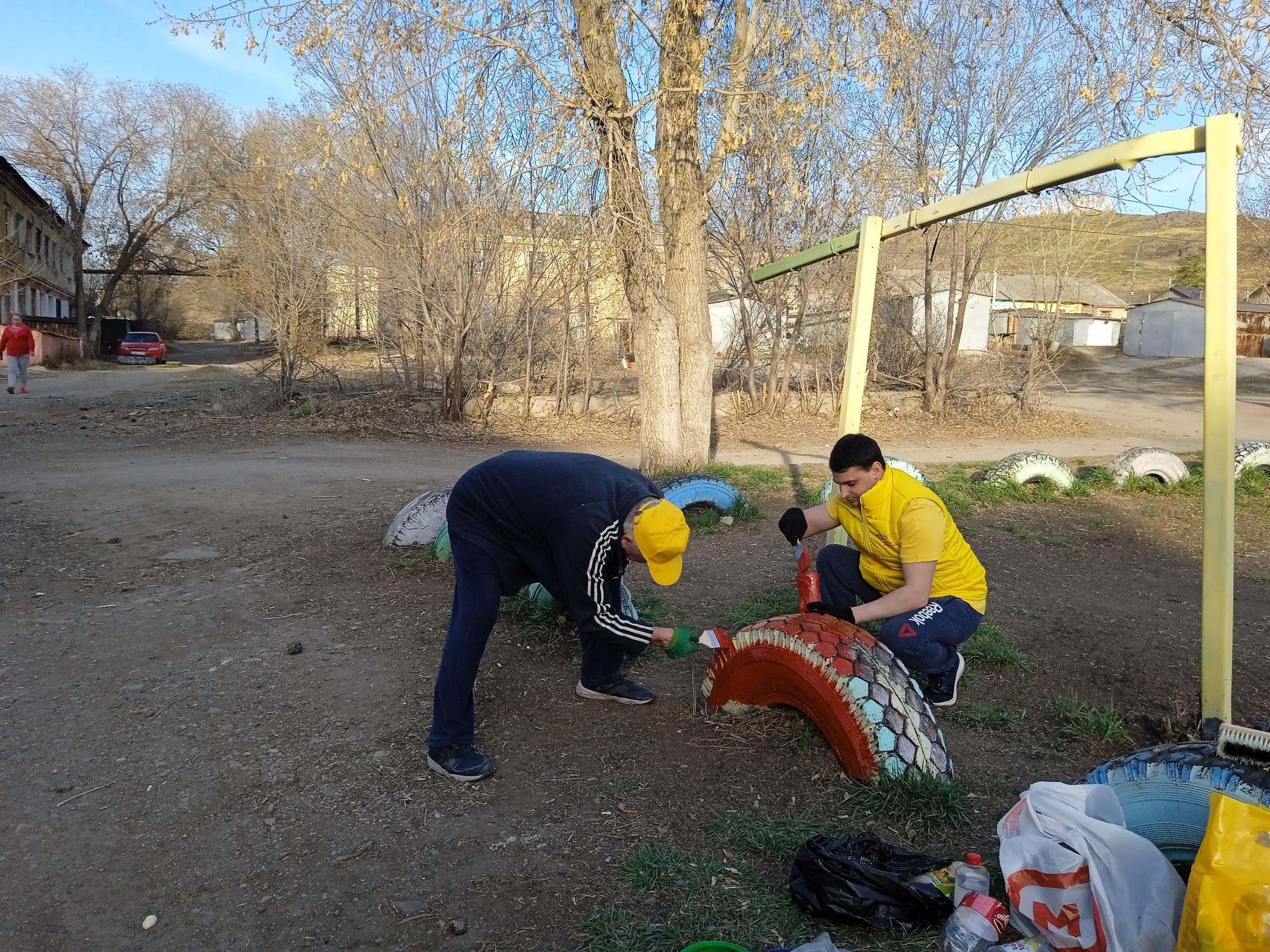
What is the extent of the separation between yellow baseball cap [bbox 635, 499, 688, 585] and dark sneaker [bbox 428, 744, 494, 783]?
1083 millimetres

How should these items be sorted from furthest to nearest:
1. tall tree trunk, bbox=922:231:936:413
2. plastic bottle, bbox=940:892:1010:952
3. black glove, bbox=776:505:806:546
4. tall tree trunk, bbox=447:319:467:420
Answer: tall tree trunk, bbox=922:231:936:413 → tall tree trunk, bbox=447:319:467:420 → black glove, bbox=776:505:806:546 → plastic bottle, bbox=940:892:1010:952

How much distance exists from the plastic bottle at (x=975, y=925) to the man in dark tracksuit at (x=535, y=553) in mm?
1404

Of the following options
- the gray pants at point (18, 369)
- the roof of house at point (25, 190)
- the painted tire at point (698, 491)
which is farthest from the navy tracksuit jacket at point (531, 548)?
the roof of house at point (25, 190)

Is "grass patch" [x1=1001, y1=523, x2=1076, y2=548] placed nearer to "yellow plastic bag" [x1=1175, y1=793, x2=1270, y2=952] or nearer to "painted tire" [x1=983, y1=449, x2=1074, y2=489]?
"painted tire" [x1=983, y1=449, x2=1074, y2=489]

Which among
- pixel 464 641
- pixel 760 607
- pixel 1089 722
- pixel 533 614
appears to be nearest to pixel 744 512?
pixel 760 607

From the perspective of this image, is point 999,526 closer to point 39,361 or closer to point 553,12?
point 553,12

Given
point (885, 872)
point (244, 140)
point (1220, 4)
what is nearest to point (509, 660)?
point (885, 872)

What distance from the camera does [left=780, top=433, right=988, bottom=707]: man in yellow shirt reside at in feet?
13.1

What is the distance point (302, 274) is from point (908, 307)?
468 inches

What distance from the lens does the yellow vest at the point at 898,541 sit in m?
4.15

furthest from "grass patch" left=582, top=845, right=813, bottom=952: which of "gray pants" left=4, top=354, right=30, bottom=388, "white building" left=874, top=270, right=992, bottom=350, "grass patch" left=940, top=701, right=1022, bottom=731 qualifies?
"gray pants" left=4, top=354, right=30, bottom=388

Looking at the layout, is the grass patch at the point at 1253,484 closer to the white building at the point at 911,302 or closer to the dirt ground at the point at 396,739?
the dirt ground at the point at 396,739

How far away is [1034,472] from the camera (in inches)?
371

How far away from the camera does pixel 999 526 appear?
8117 mm
